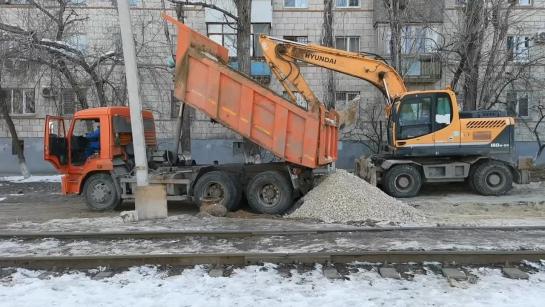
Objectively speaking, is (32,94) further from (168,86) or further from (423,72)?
(423,72)

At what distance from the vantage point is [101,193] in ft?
43.2

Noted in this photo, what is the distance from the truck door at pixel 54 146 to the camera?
43.3ft

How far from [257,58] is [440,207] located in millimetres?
16029

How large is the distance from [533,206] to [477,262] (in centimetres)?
739

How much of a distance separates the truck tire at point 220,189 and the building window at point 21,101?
19037 mm

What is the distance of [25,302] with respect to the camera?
231 inches

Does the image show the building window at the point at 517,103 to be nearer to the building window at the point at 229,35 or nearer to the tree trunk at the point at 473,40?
the tree trunk at the point at 473,40

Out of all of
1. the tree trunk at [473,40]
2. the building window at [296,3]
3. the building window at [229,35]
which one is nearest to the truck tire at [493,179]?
the tree trunk at [473,40]

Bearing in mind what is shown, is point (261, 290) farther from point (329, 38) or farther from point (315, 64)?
point (329, 38)

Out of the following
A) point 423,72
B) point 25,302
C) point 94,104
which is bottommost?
point 25,302

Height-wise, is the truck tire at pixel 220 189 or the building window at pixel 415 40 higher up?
the building window at pixel 415 40

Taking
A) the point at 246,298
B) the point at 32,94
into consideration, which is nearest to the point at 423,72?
the point at 32,94

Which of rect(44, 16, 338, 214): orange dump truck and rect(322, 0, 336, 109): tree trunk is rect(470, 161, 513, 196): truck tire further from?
rect(322, 0, 336, 109): tree trunk

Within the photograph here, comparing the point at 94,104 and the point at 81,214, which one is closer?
the point at 81,214
